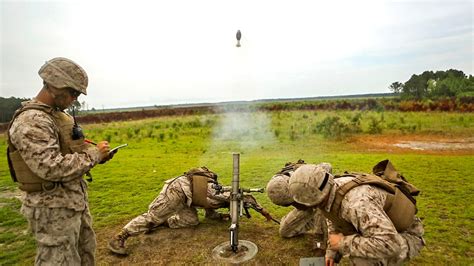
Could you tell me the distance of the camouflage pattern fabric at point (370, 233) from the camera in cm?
337

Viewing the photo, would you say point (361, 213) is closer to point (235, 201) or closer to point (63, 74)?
point (235, 201)

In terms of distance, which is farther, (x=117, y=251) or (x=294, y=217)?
(x=294, y=217)

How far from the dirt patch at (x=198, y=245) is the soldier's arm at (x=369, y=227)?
1632 millimetres

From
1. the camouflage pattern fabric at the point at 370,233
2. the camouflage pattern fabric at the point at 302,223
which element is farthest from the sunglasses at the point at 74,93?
the camouflage pattern fabric at the point at 302,223

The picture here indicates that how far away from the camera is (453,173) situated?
9508 millimetres

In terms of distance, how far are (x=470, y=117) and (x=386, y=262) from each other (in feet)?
78.5

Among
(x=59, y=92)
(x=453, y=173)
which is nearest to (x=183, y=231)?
(x=59, y=92)

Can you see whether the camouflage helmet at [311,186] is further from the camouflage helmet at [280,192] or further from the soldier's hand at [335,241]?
the camouflage helmet at [280,192]

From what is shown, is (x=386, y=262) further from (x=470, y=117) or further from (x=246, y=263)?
(x=470, y=117)

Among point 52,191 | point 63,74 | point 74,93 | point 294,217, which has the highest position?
point 63,74

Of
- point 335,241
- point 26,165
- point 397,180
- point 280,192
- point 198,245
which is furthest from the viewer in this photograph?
A: point 198,245

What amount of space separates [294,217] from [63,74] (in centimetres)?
406

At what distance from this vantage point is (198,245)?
5.59 meters

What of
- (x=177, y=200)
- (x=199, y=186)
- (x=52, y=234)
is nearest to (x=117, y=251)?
(x=177, y=200)
